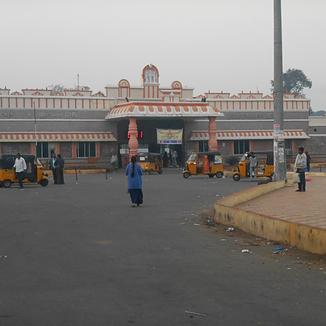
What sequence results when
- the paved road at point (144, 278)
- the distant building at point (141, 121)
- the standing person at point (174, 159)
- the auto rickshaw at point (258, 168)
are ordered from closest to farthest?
the paved road at point (144, 278) < the auto rickshaw at point (258, 168) < the distant building at point (141, 121) < the standing person at point (174, 159)

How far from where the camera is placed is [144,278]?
7531 mm

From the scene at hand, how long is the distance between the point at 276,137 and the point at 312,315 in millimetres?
12435

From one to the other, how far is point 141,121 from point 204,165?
15.8 m

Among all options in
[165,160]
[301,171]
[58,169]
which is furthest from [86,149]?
[301,171]

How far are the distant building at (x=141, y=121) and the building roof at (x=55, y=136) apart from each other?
0.25 ft

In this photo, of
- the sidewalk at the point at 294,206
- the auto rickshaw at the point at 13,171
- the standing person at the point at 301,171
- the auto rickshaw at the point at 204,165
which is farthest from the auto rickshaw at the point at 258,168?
the standing person at the point at 301,171

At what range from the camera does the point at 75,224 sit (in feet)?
43.9

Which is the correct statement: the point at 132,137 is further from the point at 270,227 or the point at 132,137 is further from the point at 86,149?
the point at 270,227

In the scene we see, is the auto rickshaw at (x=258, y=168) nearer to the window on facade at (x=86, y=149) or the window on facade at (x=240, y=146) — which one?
the window on facade at (x=86, y=149)

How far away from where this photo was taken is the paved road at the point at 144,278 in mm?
5762

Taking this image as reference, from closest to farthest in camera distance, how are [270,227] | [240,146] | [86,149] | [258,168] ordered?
[270,227] → [258,168] → [86,149] → [240,146]

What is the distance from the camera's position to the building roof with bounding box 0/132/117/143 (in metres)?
47.8

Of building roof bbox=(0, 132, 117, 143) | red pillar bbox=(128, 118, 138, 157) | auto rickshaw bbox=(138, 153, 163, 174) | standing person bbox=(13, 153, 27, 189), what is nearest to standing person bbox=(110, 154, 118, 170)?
building roof bbox=(0, 132, 117, 143)

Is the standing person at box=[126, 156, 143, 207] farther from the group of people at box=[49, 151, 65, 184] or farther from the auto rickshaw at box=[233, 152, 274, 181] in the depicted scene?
the auto rickshaw at box=[233, 152, 274, 181]
